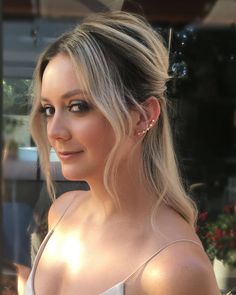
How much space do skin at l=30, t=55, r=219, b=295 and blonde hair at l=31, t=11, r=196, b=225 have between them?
0.02m

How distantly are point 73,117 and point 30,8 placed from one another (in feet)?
3.59

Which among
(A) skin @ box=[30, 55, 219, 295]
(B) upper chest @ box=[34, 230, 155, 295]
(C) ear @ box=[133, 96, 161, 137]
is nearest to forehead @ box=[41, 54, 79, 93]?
(A) skin @ box=[30, 55, 219, 295]

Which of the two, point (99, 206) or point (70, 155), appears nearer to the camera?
point (70, 155)

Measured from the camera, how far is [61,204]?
1001 mm

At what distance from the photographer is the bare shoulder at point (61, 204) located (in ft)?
3.22

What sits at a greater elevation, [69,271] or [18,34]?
[18,34]

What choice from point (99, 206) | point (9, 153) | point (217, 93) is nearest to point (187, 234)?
point (99, 206)

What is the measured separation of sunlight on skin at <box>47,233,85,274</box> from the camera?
84cm

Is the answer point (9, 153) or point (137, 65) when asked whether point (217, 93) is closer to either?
point (9, 153)

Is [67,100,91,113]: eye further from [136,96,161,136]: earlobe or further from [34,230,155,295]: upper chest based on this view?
[34,230,155,295]: upper chest

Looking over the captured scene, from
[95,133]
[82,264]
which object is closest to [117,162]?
[95,133]

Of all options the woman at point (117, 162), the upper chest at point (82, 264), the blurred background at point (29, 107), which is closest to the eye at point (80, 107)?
the woman at point (117, 162)

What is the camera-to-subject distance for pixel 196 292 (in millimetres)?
703

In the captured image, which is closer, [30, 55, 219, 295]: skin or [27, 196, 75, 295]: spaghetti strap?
[30, 55, 219, 295]: skin
